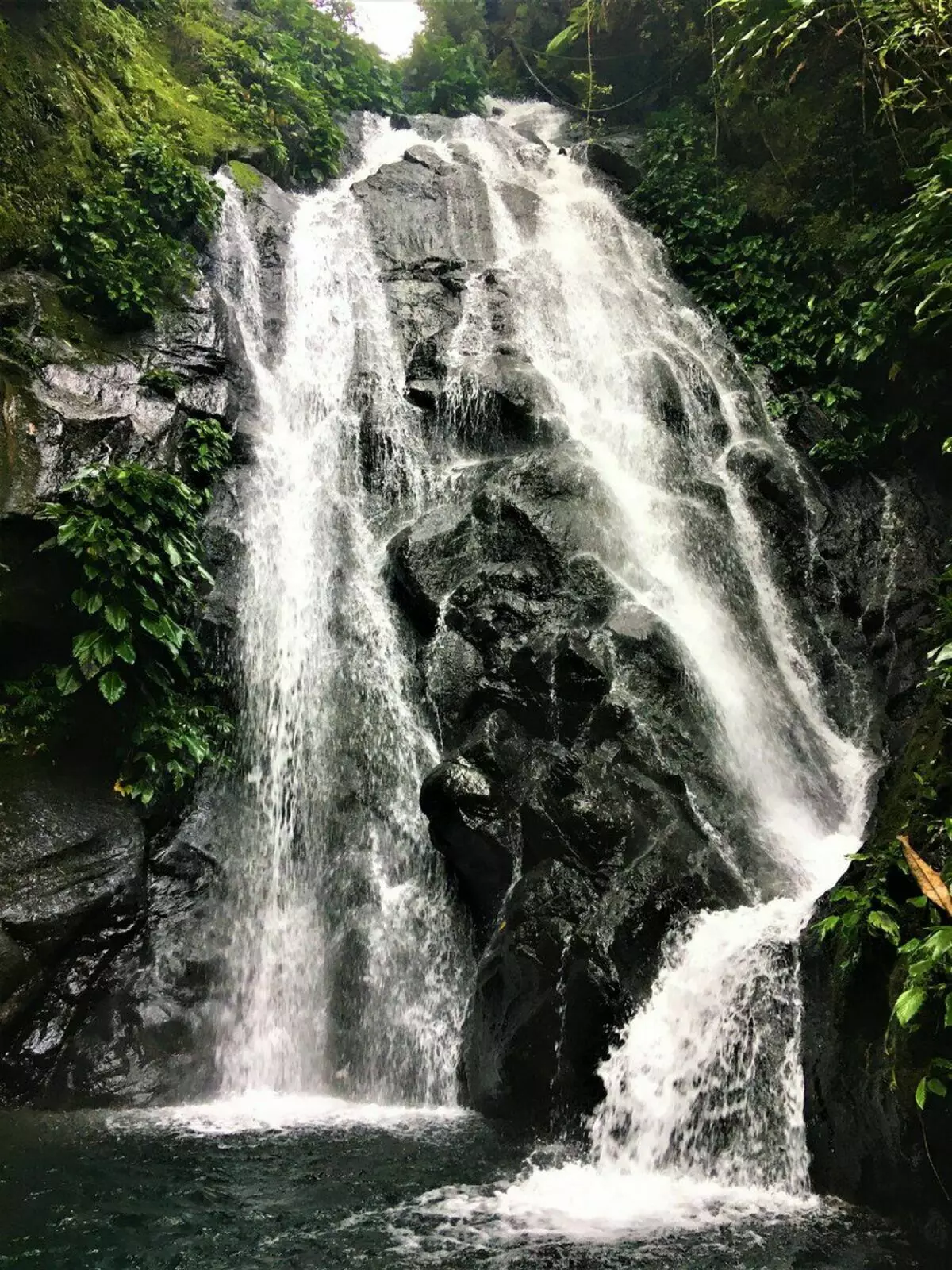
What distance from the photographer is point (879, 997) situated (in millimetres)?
4254

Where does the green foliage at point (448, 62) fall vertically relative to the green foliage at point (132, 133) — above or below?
above

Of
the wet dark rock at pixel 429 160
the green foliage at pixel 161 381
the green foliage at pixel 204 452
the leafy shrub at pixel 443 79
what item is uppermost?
the leafy shrub at pixel 443 79

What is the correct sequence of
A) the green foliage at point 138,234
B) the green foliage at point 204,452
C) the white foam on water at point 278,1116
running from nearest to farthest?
the white foam on water at point 278,1116 < the green foliage at point 138,234 < the green foliage at point 204,452

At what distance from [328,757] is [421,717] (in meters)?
1.02

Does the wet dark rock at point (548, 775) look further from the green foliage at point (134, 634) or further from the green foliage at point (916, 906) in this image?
the green foliage at point (134, 634)

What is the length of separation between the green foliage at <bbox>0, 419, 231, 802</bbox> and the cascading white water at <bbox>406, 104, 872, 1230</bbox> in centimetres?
425

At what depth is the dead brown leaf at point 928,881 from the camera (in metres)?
3.75

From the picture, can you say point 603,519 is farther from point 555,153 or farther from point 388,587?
point 555,153

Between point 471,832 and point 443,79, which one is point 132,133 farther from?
point 443,79

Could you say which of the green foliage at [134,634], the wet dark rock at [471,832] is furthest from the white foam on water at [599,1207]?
the green foliage at [134,634]

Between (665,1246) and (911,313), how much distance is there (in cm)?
997

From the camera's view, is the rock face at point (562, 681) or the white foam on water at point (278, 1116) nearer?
the white foam on water at point (278, 1116)

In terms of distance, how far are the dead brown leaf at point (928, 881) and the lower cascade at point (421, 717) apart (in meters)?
1.24

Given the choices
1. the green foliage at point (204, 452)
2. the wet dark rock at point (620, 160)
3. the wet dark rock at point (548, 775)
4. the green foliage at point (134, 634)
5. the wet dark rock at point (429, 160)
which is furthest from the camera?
the wet dark rock at point (620, 160)
